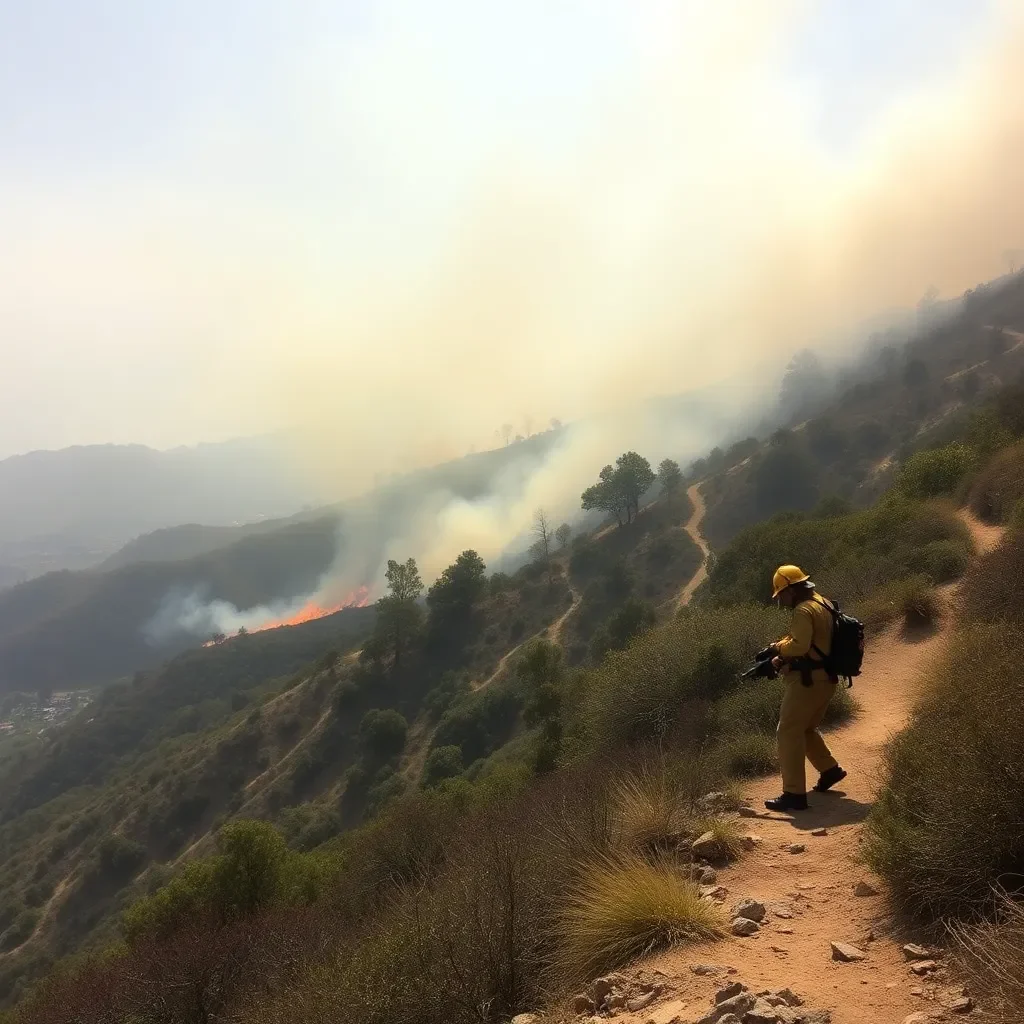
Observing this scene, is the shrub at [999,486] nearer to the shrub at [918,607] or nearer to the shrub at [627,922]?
the shrub at [918,607]

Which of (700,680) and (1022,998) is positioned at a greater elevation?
(1022,998)

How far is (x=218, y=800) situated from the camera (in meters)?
68.6

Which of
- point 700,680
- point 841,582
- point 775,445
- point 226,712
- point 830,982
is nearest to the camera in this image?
point 830,982

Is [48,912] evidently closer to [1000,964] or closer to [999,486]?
[999,486]

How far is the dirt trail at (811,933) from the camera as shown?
13.1ft

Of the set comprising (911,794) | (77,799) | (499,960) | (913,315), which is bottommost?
(77,799)

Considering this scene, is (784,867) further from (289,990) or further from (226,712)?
(226,712)

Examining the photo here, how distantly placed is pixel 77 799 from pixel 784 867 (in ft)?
422

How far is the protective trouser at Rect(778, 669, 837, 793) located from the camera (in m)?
7.25

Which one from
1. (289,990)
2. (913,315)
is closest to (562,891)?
(289,990)

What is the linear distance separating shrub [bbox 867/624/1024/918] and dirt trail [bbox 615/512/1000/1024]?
1.36ft

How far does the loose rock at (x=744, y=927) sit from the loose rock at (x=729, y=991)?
38.2 inches

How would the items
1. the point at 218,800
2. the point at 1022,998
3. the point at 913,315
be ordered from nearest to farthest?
the point at 1022,998
the point at 218,800
the point at 913,315

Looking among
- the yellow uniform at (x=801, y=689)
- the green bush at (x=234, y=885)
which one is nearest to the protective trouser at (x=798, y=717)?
the yellow uniform at (x=801, y=689)
